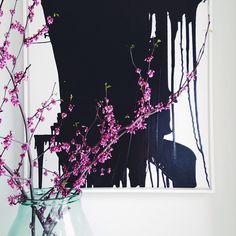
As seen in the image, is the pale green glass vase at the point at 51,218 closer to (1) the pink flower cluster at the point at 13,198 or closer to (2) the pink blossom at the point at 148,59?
(1) the pink flower cluster at the point at 13,198

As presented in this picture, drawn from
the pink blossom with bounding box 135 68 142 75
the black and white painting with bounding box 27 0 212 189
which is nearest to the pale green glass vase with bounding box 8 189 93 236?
the black and white painting with bounding box 27 0 212 189

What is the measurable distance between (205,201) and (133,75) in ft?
1.44

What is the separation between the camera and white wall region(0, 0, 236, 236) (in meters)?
1.09

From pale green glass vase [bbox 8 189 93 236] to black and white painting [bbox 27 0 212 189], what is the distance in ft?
0.75

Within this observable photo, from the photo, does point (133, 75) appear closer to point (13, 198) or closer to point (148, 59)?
point (148, 59)

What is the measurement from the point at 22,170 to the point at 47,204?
0.30 meters

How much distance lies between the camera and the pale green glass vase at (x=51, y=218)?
840 mm

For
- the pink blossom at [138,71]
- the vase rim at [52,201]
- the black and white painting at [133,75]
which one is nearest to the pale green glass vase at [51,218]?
the vase rim at [52,201]

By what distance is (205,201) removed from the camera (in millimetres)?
1110

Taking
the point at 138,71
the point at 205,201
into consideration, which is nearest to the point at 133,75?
the point at 138,71

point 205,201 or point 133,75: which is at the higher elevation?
point 133,75

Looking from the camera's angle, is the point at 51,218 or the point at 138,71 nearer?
the point at 51,218

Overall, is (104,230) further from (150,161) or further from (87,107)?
(87,107)

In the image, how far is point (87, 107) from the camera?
109 cm
